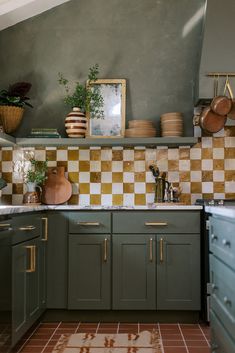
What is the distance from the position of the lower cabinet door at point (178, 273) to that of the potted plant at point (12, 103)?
5.23 feet

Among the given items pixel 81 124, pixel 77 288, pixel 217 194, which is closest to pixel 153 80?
pixel 81 124

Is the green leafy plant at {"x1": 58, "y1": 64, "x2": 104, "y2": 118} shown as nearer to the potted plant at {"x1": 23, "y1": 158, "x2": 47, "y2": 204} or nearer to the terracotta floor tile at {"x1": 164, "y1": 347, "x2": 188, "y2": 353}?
the potted plant at {"x1": 23, "y1": 158, "x2": 47, "y2": 204}

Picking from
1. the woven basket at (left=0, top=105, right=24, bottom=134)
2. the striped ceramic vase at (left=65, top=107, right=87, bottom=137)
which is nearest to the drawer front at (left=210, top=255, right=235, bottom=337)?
the striped ceramic vase at (left=65, top=107, right=87, bottom=137)

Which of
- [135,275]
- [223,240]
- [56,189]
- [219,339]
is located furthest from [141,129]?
[219,339]

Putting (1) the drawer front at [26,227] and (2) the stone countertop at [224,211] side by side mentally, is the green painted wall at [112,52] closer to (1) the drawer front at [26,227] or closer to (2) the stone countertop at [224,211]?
(1) the drawer front at [26,227]

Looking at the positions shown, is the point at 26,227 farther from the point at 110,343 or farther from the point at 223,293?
the point at 223,293

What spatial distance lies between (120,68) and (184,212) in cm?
146

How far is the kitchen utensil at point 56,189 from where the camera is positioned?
385 cm

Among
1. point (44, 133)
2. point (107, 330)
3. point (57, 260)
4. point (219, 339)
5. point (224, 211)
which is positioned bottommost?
point (107, 330)

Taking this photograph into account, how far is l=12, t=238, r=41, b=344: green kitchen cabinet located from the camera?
98.7 inches

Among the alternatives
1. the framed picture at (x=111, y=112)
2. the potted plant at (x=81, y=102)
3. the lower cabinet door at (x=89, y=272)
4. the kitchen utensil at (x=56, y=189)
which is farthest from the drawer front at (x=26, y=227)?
the framed picture at (x=111, y=112)

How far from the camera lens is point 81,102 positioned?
12.5 ft

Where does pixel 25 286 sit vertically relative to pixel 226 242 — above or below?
below

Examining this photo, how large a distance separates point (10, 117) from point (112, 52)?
1.07m
